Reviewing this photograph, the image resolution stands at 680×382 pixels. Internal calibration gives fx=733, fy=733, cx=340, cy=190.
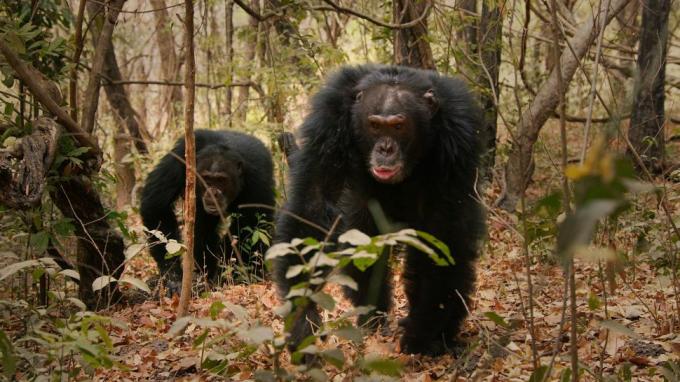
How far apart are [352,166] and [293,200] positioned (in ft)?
2.05

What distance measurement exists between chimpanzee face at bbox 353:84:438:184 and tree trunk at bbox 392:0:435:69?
318 cm

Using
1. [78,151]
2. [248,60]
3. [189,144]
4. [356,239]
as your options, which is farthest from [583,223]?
[248,60]

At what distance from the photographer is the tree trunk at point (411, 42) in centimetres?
890

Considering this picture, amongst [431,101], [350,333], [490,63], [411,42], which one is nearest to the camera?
[350,333]

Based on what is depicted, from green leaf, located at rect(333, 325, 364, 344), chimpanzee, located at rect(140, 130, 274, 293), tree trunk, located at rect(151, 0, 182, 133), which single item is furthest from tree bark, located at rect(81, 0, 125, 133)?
tree trunk, located at rect(151, 0, 182, 133)

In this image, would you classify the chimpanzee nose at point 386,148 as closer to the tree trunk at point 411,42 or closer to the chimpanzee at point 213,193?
the chimpanzee at point 213,193

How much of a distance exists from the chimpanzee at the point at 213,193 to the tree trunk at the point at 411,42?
Answer: 2.26 metres

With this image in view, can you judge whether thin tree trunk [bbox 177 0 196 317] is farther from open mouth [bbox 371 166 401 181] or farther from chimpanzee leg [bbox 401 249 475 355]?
chimpanzee leg [bbox 401 249 475 355]

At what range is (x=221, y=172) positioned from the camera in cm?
895

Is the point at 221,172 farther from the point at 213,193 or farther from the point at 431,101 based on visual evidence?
the point at 431,101

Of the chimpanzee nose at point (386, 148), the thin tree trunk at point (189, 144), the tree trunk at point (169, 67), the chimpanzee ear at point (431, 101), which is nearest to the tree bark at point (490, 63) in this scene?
the chimpanzee ear at point (431, 101)

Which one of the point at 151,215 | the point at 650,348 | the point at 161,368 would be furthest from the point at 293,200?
the point at 151,215

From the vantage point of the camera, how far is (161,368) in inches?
200

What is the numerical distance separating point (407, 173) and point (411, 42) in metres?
3.87
